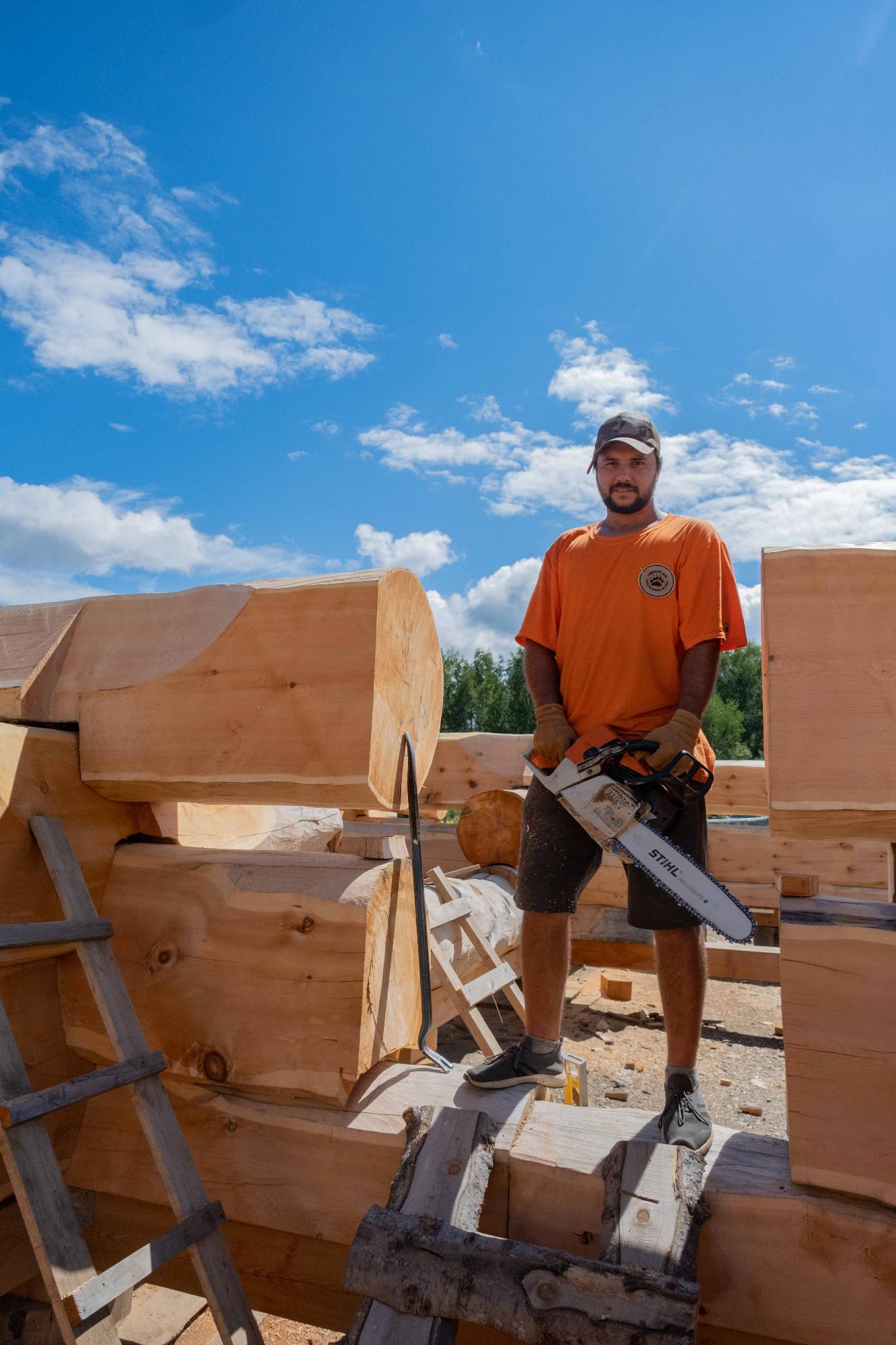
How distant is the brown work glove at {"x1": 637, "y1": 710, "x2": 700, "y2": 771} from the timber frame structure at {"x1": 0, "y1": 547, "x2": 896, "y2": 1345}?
0.32 metres

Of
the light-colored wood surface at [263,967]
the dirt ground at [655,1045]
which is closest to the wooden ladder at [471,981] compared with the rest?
the dirt ground at [655,1045]

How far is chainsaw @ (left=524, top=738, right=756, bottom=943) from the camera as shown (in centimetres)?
197

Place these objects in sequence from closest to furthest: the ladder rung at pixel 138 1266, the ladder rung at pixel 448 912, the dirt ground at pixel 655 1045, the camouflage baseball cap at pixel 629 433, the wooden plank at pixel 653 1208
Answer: the wooden plank at pixel 653 1208 → the ladder rung at pixel 138 1266 → the camouflage baseball cap at pixel 629 433 → the ladder rung at pixel 448 912 → the dirt ground at pixel 655 1045

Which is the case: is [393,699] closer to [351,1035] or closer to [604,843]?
[604,843]

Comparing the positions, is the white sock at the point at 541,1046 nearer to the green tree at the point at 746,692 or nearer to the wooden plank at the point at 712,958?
the wooden plank at the point at 712,958

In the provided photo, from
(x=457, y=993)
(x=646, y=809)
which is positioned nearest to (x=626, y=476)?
(x=646, y=809)

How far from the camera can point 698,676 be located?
2145 mm

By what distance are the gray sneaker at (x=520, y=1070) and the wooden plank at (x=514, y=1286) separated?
1.66 feet

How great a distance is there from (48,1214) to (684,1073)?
132 centimetres

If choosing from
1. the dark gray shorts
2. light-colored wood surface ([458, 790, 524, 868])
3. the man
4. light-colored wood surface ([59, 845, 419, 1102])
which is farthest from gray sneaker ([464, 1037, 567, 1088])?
light-colored wood surface ([458, 790, 524, 868])

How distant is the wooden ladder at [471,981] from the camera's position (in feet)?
10.1

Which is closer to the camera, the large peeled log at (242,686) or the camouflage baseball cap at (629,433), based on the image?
the large peeled log at (242,686)

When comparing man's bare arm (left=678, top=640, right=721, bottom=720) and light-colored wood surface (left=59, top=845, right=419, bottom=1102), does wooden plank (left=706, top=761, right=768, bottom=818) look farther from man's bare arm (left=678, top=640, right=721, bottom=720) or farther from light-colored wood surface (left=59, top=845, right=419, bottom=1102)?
light-colored wood surface (left=59, top=845, right=419, bottom=1102)

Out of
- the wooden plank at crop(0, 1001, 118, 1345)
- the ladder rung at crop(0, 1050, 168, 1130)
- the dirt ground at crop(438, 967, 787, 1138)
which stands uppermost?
the ladder rung at crop(0, 1050, 168, 1130)
